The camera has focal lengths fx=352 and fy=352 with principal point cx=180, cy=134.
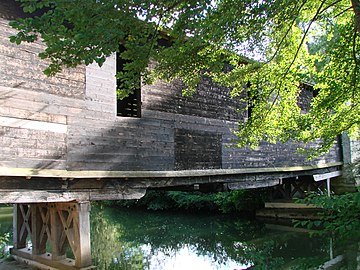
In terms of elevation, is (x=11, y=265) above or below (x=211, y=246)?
above

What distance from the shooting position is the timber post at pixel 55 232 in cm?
522

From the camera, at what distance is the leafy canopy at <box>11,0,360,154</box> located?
2746mm

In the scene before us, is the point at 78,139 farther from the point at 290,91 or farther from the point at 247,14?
the point at 290,91

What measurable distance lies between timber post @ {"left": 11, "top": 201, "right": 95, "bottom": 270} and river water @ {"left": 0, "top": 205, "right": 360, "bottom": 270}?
144 centimetres

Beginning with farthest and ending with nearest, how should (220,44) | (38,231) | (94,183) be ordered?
(38,231), (94,183), (220,44)

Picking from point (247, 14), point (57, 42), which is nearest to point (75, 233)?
point (57, 42)

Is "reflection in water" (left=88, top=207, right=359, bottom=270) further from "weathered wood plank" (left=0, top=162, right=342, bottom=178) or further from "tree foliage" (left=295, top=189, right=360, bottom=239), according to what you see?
"tree foliage" (left=295, top=189, right=360, bottom=239)

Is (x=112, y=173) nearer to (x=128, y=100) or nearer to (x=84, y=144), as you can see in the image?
(x=84, y=144)

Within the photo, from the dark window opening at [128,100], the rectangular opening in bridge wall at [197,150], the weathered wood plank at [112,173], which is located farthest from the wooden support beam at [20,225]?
the rectangular opening in bridge wall at [197,150]

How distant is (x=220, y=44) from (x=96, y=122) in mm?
2190

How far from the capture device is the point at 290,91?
6422 millimetres

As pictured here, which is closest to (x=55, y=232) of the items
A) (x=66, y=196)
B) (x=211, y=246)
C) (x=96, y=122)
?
(x=66, y=196)

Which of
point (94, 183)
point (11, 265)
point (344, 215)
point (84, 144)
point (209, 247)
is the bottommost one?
point (209, 247)

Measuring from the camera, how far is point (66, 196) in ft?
16.2
